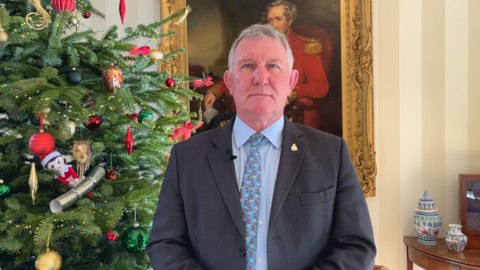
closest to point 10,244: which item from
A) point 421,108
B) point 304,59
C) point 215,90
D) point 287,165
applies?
point 287,165

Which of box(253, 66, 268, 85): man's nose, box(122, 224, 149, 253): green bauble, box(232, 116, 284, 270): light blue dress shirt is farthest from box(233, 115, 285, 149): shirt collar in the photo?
box(122, 224, 149, 253): green bauble

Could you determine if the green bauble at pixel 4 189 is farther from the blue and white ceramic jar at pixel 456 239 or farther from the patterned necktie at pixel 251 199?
the blue and white ceramic jar at pixel 456 239

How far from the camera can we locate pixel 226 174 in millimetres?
1474

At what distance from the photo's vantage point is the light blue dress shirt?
4.69 feet

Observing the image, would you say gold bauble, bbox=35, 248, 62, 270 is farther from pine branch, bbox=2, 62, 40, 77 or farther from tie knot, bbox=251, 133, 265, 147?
tie knot, bbox=251, 133, 265, 147

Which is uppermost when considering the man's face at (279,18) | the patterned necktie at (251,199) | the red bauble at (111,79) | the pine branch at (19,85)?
the man's face at (279,18)

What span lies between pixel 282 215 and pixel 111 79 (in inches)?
40.7

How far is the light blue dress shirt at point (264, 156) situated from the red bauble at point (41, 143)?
0.77m

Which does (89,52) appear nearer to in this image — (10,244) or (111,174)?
(111,174)

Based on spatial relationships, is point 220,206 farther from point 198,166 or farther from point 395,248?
point 395,248

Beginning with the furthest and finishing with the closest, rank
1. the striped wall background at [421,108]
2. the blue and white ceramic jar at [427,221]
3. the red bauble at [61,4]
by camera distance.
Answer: the striped wall background at [421,108] → the blue and white ceramic jar at [427,221] → the red bauble at [61,4]

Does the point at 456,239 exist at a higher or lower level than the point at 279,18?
lower

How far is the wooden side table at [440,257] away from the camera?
2863 mm

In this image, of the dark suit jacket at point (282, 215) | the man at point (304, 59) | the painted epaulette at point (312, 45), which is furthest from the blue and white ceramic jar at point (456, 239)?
the dark suit jacket at point (282, 215)
